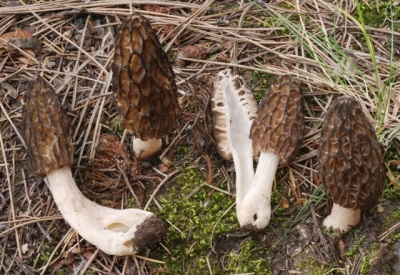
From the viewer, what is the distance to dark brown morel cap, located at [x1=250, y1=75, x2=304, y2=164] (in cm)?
434

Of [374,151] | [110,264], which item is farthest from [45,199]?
[374,151]

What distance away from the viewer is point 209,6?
17.9 ft

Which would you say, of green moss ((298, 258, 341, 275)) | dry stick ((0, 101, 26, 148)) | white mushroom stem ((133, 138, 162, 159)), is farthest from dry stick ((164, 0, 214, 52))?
green moss ((298, 258, 341, 275))

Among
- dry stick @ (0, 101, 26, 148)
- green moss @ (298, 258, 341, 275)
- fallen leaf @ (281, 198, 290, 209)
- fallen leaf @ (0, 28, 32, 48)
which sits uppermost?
fallen leaf @ (0, 28, 32, 48)

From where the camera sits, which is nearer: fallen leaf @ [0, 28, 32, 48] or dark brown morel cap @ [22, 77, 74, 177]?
dark brown morel cap @ [22, 77, 74, 177]

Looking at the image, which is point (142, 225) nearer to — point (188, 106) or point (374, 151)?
point (188, 106)

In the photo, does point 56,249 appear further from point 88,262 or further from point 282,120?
point 282,120

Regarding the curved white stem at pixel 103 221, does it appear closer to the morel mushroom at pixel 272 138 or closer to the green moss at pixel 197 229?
the green moss at pixel 197 229

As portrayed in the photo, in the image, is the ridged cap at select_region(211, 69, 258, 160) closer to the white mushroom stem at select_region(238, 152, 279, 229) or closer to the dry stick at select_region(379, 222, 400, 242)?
the white mushroom stem at select_region(238, 152, 279, 229)

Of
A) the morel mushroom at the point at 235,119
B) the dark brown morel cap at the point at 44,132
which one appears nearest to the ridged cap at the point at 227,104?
the morel mushroom at the point at 235,119

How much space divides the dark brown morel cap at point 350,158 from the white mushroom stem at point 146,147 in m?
1.20

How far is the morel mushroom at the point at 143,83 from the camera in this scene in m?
4.12

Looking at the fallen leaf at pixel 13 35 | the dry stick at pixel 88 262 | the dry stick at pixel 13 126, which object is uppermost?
the fallen leaf at pixel 13 35

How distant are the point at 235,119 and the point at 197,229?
Result: 0.87 meters
